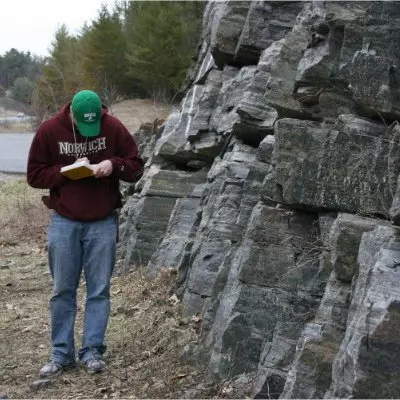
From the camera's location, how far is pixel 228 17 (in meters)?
10.1

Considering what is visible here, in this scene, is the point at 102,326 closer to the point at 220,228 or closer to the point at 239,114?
the point at 220,228

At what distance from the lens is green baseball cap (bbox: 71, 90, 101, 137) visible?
20.4 feet

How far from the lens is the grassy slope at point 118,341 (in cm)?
593

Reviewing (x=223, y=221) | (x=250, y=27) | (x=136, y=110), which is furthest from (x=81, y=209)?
(x=136, y=110)

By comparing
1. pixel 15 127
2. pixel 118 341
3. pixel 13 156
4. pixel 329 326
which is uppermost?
pixel 329 326

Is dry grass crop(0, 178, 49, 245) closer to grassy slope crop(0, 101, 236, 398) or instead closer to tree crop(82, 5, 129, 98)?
grassy slope crop(0, 101, 236, 398)

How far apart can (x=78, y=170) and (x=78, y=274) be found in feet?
2.82

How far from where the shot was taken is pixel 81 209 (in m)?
6.27

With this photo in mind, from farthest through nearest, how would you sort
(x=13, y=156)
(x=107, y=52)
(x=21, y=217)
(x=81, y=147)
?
(x=107, y=52)
(x=13, y=156)
(x=21, y=217)
(x=81, y=147)

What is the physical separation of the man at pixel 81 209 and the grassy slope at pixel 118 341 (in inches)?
9.5

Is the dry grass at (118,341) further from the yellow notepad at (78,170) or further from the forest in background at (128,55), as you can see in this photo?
the forest in background at (128,55)

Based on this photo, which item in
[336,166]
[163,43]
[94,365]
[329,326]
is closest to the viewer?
[329,326]

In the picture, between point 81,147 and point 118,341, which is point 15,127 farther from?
point 81,147

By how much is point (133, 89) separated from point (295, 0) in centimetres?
3972
